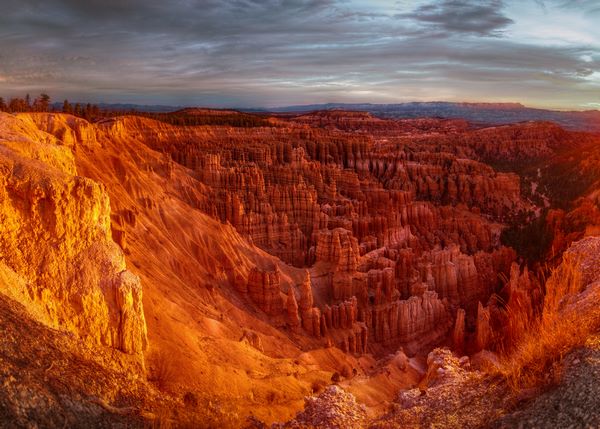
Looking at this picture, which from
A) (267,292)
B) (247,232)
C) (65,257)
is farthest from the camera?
(247,232)

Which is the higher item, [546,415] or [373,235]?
[546,415]

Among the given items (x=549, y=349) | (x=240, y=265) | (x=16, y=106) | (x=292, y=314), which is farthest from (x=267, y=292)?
(x=16, y=106)

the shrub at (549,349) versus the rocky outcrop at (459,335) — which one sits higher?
the shrub at (549,349)

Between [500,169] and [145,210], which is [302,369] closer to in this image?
[145,210]

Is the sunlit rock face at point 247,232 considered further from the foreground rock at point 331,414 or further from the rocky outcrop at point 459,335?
the foreground rock at point 331,414

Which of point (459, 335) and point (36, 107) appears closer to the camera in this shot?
point (459, 335)

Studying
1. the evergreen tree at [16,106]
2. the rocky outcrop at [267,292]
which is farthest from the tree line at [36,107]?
the rocky outcrop at [267,292]

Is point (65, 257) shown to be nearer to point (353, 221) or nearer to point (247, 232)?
point (247, 232)

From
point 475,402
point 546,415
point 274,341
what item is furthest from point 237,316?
point 546,415
